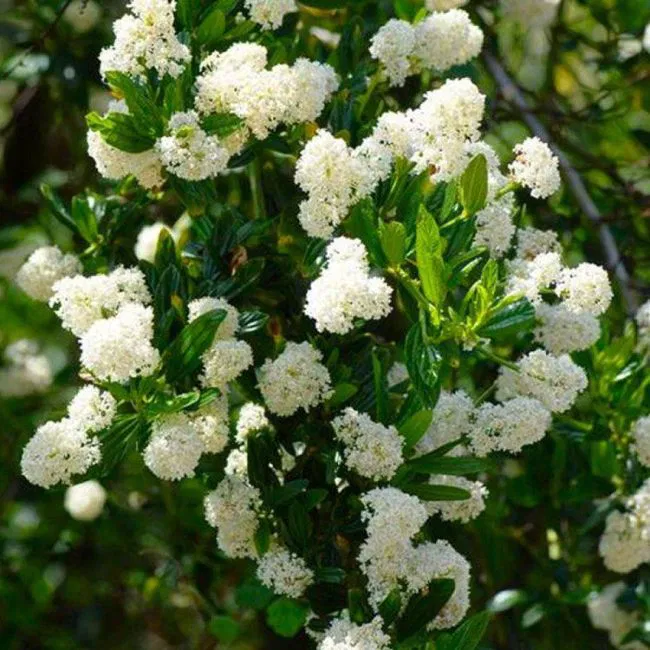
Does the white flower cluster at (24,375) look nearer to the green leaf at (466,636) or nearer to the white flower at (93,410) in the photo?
the white flower at (93,410)

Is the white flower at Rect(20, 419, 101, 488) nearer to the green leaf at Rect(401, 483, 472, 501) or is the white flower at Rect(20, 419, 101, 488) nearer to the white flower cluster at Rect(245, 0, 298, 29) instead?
the green leaf at Rect(401, 483, 472, 501)

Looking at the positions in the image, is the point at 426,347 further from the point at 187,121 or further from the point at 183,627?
the point at 183,627

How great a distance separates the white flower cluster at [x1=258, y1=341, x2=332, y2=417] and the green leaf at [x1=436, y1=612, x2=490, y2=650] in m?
0.38

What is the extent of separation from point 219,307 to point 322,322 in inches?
9.4

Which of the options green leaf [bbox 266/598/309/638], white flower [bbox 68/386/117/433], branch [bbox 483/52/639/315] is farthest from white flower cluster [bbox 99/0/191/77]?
branch [bbox 483/52/639/315]

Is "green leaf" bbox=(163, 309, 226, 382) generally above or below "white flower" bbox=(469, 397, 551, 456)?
above

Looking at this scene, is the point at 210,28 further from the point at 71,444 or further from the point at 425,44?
the point at 71,444

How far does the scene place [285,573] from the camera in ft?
6.28

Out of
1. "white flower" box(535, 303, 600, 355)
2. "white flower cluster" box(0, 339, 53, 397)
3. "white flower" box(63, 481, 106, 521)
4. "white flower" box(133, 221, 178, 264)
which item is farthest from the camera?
"white flower cluster" box(0, 339, 53, 397)

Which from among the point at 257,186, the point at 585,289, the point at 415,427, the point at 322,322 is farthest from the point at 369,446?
the point at 257,186

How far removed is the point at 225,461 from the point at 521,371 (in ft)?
1.64

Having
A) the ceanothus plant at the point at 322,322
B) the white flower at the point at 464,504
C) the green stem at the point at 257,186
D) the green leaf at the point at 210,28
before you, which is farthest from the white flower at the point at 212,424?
the green leaf at the point at 210,28

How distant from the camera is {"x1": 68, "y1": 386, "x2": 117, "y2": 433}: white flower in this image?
6.01ft

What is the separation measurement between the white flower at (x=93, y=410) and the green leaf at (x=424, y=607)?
0.49 metres
